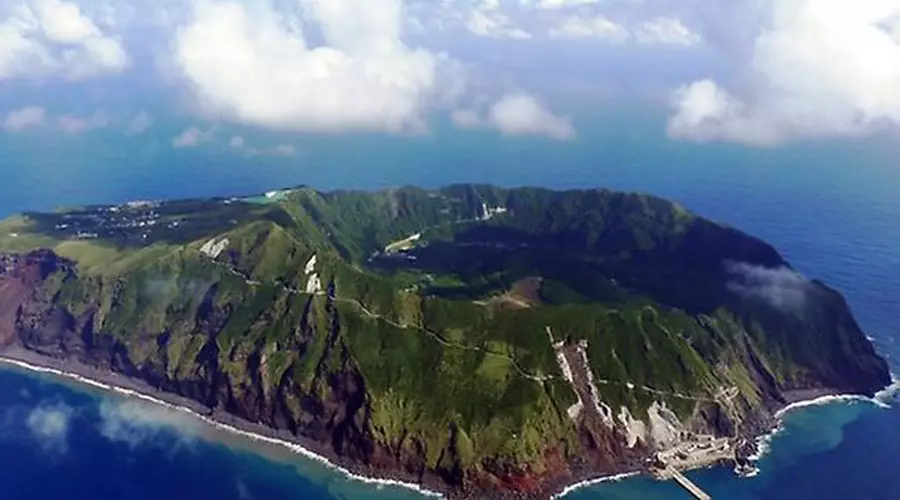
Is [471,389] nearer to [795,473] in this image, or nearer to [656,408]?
[656,408]

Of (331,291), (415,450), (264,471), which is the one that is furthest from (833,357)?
(264,471)

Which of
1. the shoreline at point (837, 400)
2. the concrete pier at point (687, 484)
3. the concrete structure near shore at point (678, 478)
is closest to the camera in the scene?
the concrete pier at point (687, 484)

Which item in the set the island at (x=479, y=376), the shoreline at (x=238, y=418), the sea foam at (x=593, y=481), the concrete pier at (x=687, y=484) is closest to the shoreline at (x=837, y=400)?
the shoreline at (x=238, y=418)

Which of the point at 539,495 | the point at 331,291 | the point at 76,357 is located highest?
the point at 331,291

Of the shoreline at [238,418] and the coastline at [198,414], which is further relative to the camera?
the shoreline at [238,418]

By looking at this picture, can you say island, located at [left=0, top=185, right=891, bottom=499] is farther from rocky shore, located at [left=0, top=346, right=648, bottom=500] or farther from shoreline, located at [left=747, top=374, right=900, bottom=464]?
shoreline, located at [left=747, top=374, right=900, bottom=464]

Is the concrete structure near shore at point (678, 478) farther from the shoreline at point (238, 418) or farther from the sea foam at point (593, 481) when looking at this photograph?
the sea foam at point (593, 481)

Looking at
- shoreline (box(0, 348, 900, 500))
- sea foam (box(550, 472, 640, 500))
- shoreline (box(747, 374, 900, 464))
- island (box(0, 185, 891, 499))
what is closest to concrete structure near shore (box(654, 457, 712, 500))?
island (box(0, 185, 891, 499))

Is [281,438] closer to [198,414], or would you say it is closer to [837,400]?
[198,414]
